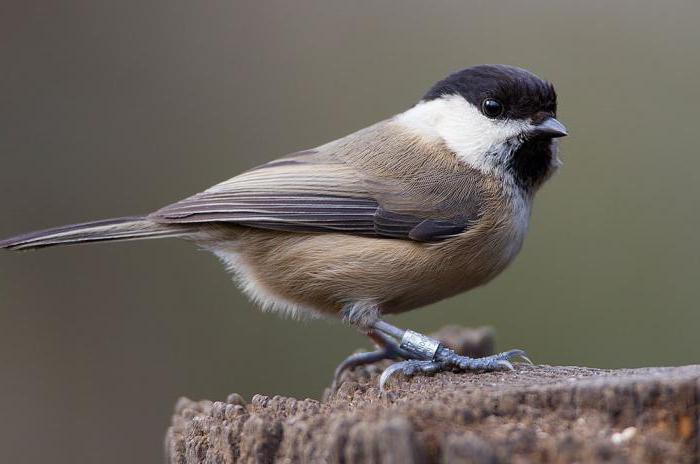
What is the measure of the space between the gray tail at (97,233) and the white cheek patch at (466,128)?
104 cm

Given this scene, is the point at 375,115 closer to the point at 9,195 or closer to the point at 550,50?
the point at 550,50

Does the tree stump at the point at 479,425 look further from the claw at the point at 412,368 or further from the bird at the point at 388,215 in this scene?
the bird at the point at 388,215

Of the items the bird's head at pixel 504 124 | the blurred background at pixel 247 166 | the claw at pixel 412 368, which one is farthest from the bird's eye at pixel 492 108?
the blurred background at pixel 247 166

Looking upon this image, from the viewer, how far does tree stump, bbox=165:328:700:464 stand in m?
1.59

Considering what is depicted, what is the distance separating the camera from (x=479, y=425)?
1789mm

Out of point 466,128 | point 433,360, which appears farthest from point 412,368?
point 466,128

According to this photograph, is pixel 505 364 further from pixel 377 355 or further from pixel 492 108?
pixel 492 108

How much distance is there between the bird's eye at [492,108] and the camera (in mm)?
3340

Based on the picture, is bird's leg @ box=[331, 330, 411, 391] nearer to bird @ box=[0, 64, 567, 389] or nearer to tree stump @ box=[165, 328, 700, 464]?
bird @ box=[0, 64, 567, 389]

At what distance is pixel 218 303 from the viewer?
5.66 metres

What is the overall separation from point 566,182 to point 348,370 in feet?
8.88

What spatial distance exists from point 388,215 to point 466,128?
19.6 inches

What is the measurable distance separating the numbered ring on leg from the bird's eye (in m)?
0.92

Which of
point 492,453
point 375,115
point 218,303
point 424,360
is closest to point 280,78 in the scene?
point 375,115
